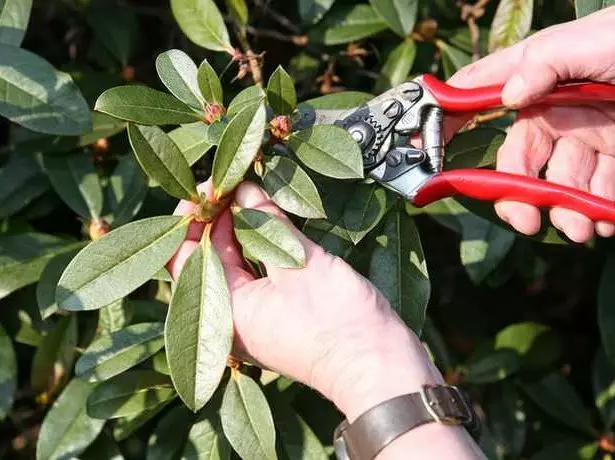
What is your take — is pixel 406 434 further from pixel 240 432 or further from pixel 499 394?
pixel 499 394

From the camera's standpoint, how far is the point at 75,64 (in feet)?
6.75

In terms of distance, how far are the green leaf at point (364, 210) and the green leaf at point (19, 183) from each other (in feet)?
2.11

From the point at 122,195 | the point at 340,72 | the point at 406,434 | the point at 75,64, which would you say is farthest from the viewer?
the point at 340,72

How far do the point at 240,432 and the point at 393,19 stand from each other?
0.84 meters

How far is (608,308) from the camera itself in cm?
218

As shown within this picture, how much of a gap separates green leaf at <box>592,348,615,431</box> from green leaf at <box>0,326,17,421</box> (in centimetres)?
131

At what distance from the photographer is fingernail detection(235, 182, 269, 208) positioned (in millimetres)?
1460

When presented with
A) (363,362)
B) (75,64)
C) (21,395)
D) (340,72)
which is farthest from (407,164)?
(21,395)

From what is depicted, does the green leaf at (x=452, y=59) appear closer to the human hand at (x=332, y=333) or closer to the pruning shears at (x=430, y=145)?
the pruning shears at (x=430, y=145)

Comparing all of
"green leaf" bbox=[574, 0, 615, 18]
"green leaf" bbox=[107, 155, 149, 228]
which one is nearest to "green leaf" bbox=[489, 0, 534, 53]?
"green leaf" bbox=[574, 0, 615, 18]

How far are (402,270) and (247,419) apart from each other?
338mm

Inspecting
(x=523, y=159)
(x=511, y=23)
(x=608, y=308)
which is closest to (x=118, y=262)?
(x=523, y=159)

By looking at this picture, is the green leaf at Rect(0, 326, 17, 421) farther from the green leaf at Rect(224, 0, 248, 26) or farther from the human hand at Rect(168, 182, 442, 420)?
the green leaf at Rect(224, 0, 248, 26)

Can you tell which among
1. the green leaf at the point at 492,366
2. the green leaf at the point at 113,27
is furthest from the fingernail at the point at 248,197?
the green leaf at the point at 492,366
